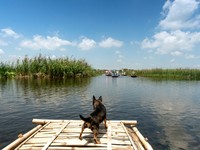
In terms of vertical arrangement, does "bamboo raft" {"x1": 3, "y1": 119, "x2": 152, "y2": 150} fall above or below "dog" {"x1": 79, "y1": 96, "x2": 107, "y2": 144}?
below

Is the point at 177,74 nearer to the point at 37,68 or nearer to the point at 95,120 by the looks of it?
the point at 37,68

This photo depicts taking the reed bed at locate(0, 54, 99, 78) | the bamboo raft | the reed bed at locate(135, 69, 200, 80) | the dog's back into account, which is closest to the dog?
the dog's back

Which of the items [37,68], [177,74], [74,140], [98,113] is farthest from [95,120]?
[177,74]

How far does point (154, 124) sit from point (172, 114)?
15.1 ft

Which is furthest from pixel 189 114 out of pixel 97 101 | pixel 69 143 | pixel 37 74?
pixel 37 74

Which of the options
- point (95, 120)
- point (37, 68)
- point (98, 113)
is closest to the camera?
point (95, 120)

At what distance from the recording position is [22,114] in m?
19.6

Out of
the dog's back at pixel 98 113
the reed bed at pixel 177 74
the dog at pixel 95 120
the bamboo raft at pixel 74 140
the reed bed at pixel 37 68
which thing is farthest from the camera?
the reed bed at pixel 177 74

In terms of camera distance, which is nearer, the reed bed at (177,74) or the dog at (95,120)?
the dog at (95,120)

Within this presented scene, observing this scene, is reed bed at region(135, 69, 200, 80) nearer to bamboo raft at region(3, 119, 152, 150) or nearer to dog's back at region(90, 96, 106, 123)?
bamboo raft at region(3, 119, 152, 150)

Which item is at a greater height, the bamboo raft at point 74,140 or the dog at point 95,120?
the dog at point 95,120

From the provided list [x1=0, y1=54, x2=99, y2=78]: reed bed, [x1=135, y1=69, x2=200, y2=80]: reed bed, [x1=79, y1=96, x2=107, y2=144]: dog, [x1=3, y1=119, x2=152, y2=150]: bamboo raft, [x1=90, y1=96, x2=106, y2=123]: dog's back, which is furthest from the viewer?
[x1=135, y1=69, x2=200, y2=80]: reed bed

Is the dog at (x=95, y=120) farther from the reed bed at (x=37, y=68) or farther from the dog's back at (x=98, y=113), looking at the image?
the reed bed at (x=37, y=68)

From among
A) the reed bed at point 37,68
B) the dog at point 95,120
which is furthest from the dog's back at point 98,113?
the reed bed at point 37,68
